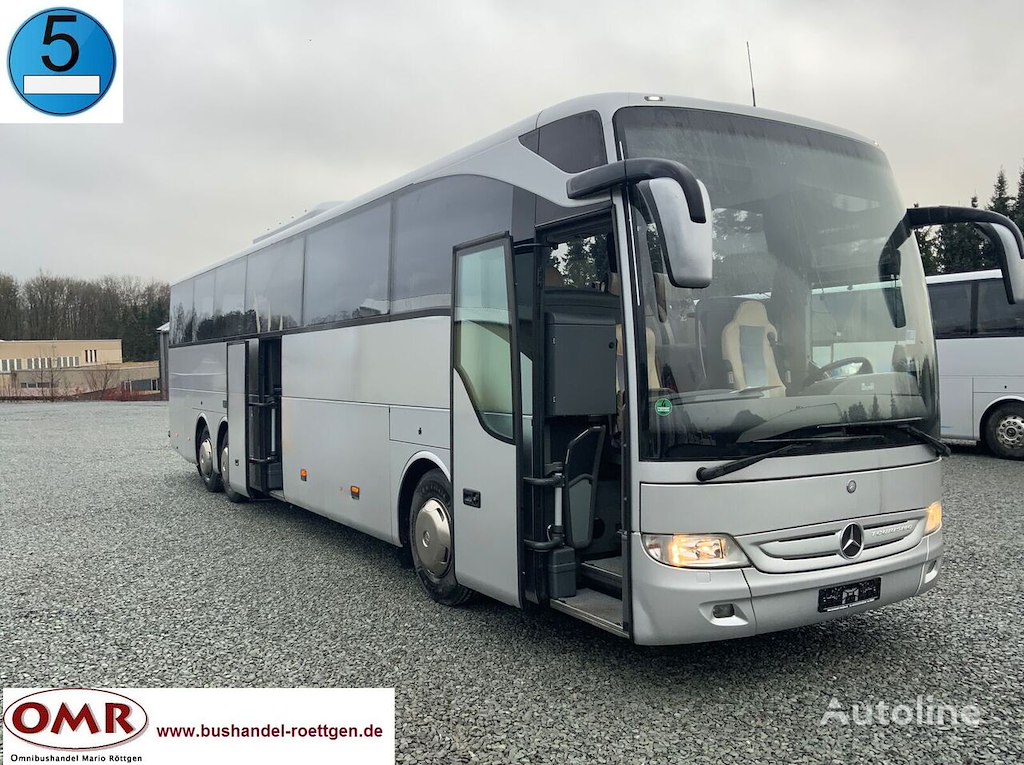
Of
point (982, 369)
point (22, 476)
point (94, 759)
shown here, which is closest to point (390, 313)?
point (94, 759)

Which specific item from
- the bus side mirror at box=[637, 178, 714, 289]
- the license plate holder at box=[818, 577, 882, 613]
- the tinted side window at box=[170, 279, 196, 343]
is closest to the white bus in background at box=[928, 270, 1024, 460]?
the license plate holder at box=[818, 577, 882, 613]

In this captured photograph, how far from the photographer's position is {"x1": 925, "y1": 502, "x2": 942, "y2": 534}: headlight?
16.4 ft

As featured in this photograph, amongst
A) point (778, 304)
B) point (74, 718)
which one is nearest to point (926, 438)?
point (778, 304)

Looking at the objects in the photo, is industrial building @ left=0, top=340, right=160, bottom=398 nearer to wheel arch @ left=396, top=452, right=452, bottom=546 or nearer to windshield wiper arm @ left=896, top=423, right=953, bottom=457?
wheel arch @ left=396, top=452, right=452, bottom=546

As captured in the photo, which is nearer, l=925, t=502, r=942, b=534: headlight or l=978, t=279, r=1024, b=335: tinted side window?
l=925, t=502, r=942, b=534: headlight

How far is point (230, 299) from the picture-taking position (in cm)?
1125

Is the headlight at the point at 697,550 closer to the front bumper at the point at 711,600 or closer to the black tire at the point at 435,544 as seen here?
the front bumper at the point at 711,600

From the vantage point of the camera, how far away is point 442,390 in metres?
6.11

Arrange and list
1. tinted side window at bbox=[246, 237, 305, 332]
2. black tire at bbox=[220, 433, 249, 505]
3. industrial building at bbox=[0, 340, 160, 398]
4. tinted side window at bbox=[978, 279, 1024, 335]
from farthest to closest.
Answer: industrial building at bbox=[0, 340, 160, 398]
tinted side window at bbox=[978, 279, 1024, 335]
black tire at bbox=[220, 433, 249, 505]
tinted side window at bbox=[246, 237, 305, 332]

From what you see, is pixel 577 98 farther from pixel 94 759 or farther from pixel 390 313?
pixel 94 759

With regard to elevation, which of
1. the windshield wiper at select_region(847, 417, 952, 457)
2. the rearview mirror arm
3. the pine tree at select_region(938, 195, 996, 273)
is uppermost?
the pine tree at select_region(938, 195, 996, 273)

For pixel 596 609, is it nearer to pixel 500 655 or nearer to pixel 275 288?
pixel 500 655

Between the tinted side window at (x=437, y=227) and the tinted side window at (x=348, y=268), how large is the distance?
29 cm

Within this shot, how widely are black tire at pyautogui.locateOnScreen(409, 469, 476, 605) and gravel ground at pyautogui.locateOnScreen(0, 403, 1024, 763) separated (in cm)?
17
